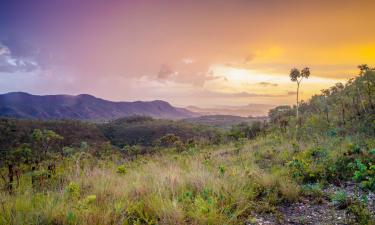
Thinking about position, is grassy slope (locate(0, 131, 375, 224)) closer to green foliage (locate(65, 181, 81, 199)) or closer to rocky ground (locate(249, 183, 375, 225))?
green foliage (locate(65, 181, 81, 199))

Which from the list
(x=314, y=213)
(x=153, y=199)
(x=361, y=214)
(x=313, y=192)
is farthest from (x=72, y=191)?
(x=361, y=214)

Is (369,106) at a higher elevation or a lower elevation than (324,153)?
higher

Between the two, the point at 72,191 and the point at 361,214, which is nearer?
the point at 361,214

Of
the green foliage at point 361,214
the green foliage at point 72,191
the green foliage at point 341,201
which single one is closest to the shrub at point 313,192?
the green foliage at point 341,201

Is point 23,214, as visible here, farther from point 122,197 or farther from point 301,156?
point 301,156

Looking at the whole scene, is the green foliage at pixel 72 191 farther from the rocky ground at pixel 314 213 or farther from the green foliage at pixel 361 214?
the green foliage at pixel 361 214

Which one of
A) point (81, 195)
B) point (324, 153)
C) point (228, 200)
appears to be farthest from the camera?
point (324, 153)

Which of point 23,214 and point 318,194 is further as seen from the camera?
point 318,194

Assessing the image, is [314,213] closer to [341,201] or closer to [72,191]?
[341,201]

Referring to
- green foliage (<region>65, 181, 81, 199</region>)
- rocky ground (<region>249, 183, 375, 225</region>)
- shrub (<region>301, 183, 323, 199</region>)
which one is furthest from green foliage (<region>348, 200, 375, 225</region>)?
green foliage (<region>65, 181, 81, 199</region>)

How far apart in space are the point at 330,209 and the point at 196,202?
7.14ft

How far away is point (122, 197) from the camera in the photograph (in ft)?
14.8

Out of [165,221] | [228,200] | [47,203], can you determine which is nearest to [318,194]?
[228,200]

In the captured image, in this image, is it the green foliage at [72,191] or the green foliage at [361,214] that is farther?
the green foliage at [72,191]
